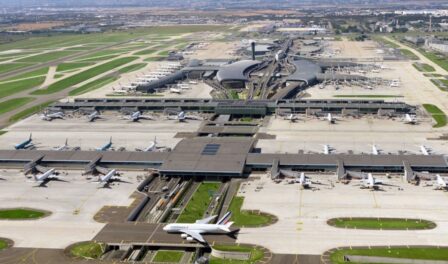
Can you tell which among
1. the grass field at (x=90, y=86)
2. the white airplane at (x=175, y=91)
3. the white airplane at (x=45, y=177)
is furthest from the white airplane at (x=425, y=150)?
the grass field at (x=90, y=86)

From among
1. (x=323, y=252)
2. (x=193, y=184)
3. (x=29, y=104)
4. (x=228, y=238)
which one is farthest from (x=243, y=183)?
(x=29, y=104)

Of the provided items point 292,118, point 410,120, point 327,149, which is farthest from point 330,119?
point 327,149

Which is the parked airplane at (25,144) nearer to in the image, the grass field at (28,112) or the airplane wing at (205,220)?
the grass field at (28,112)

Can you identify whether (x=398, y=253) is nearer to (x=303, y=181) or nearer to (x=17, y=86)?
(x=303, y=181)

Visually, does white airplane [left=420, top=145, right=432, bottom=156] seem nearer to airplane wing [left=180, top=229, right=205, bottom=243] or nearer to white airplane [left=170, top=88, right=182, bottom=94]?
airplane wing [left=180, top=229, right=205, bottom=243]

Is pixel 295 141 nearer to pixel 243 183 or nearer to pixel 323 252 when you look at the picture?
pixel 243 183

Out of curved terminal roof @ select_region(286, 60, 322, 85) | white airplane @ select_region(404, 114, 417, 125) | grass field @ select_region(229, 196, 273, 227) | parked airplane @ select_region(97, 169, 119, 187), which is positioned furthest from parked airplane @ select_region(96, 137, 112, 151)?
curved terminal roof @ select_region(286, 60, 322, 85)

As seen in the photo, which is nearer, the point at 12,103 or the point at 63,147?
the point at 63,147
